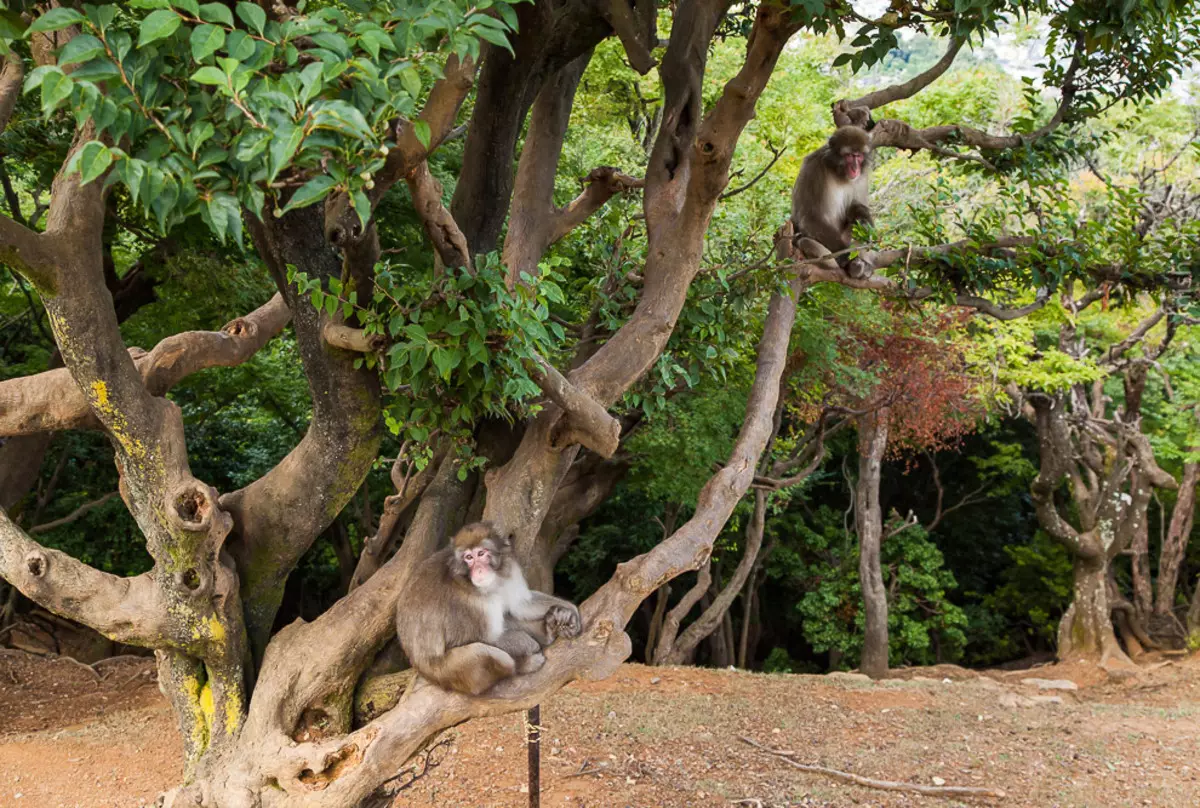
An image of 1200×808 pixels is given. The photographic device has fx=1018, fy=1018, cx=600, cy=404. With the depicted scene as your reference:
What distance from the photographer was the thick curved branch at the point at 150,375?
12.1ft

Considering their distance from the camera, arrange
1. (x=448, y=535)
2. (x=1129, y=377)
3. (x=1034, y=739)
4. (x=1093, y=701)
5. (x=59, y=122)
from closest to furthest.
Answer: (x=448, y=535) < (x=59, y=122) < (x=1034, y=739) < (x=1093, y=701) < (x=1129, y=377)

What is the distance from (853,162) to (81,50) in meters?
4.68

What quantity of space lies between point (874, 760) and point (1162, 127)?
965 centimetres

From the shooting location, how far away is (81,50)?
1689 millimetres

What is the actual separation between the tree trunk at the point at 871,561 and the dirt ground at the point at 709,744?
2.41m

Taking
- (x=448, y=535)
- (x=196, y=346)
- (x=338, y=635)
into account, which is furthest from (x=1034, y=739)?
(x=196, y=346)

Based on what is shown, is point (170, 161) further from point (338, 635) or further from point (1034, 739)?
point (1034, 739)

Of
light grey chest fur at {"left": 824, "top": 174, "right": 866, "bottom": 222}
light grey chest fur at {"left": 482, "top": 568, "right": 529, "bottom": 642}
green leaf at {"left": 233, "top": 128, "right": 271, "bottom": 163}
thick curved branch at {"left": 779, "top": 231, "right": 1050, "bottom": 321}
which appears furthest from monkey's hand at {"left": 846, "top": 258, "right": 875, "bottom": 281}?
green leaf at {"left": 233, "top": 128, "right": 271, "bottom": 163}

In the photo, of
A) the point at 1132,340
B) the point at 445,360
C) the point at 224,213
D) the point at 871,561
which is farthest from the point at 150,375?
the point at 1132,340

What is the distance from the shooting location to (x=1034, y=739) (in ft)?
23.1

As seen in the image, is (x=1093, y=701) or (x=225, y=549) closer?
(x=225, y=549)

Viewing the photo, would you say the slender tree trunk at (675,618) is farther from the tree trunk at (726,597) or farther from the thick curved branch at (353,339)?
the thick curved branch at (353,339)

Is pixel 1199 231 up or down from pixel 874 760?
up

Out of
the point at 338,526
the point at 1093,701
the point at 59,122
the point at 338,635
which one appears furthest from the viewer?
the point at 338,526
